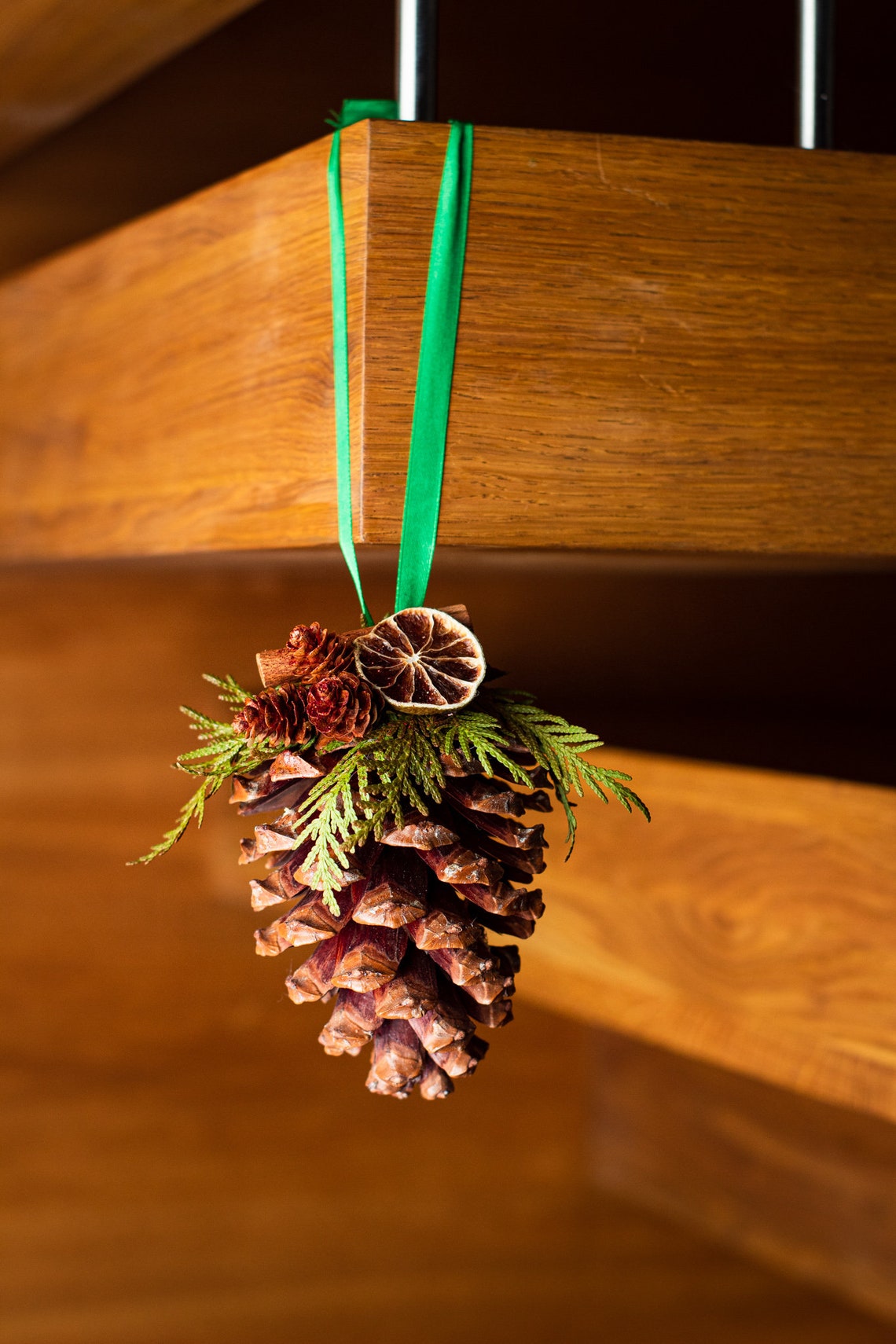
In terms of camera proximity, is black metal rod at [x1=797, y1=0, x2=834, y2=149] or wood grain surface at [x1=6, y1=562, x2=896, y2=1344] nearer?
black metal rod at [x1=797, y1=0, x2=834, y2=149]

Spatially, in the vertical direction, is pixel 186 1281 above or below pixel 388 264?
below

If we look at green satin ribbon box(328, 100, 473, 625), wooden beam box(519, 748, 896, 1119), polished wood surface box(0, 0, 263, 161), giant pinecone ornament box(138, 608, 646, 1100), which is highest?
polished wood surface box(0, 0, 263, 161)

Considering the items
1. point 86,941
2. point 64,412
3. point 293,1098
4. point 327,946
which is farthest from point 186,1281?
point 327,946

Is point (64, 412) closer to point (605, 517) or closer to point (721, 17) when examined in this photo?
point (605, 517)

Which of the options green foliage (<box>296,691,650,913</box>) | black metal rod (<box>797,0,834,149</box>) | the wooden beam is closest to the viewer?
green foliage (<box>296,691,650,913</box>)

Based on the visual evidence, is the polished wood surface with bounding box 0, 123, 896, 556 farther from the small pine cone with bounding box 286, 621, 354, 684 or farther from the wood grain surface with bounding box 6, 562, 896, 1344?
the wood grain surface with bounding box 6, 562, 896, 1344

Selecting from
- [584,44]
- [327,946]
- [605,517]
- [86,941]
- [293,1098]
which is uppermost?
[584,44]

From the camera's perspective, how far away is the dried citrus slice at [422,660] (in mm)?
444

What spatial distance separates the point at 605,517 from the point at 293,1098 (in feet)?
3.80

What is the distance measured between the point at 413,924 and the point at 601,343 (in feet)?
0.69

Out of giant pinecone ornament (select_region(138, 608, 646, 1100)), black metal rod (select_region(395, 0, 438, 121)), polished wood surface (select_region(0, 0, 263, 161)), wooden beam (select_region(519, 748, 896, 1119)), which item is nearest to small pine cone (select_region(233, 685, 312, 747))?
giant pinecone ornament (select_region(138, 608, 646, 1100))

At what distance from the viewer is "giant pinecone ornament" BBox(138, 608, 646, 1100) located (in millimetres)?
434

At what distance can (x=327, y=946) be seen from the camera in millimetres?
457

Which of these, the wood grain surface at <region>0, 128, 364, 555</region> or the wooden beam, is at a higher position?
the wood grain surface at <region>0, 128, 364, 555</region>
